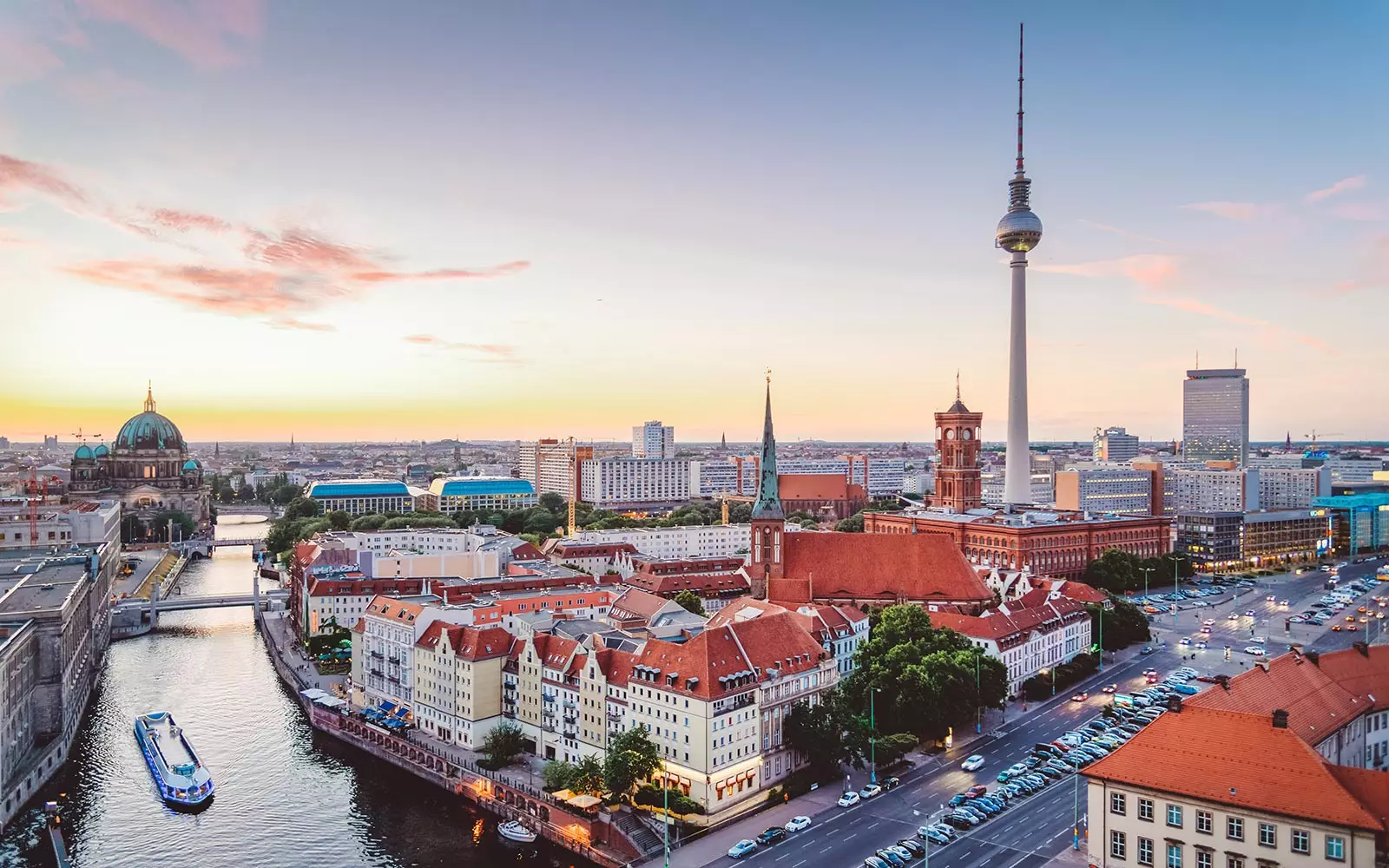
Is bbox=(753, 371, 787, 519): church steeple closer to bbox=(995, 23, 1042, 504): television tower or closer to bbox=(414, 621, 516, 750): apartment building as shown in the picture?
bbox=(414, 621, 516, 750): apartment building

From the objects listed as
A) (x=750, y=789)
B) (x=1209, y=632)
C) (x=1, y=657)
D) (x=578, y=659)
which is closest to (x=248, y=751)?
(x=1, y=657)

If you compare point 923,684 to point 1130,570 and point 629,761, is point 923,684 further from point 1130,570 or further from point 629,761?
point 1130,570

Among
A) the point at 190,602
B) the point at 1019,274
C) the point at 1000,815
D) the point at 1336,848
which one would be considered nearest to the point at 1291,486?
the point at 1019,274

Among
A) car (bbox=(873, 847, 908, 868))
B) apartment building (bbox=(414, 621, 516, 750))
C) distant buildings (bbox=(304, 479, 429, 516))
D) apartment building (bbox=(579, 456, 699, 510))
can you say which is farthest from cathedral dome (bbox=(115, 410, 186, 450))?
car (bbox=(873, 847, 908, 868))

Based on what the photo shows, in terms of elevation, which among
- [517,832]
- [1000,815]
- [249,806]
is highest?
[1000,815]

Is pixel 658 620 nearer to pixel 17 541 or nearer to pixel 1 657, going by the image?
pixel 1 657

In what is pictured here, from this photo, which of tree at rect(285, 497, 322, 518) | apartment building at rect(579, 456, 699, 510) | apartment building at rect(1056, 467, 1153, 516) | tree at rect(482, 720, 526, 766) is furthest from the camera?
apartment building at rect(579, 456, 699, 510)
